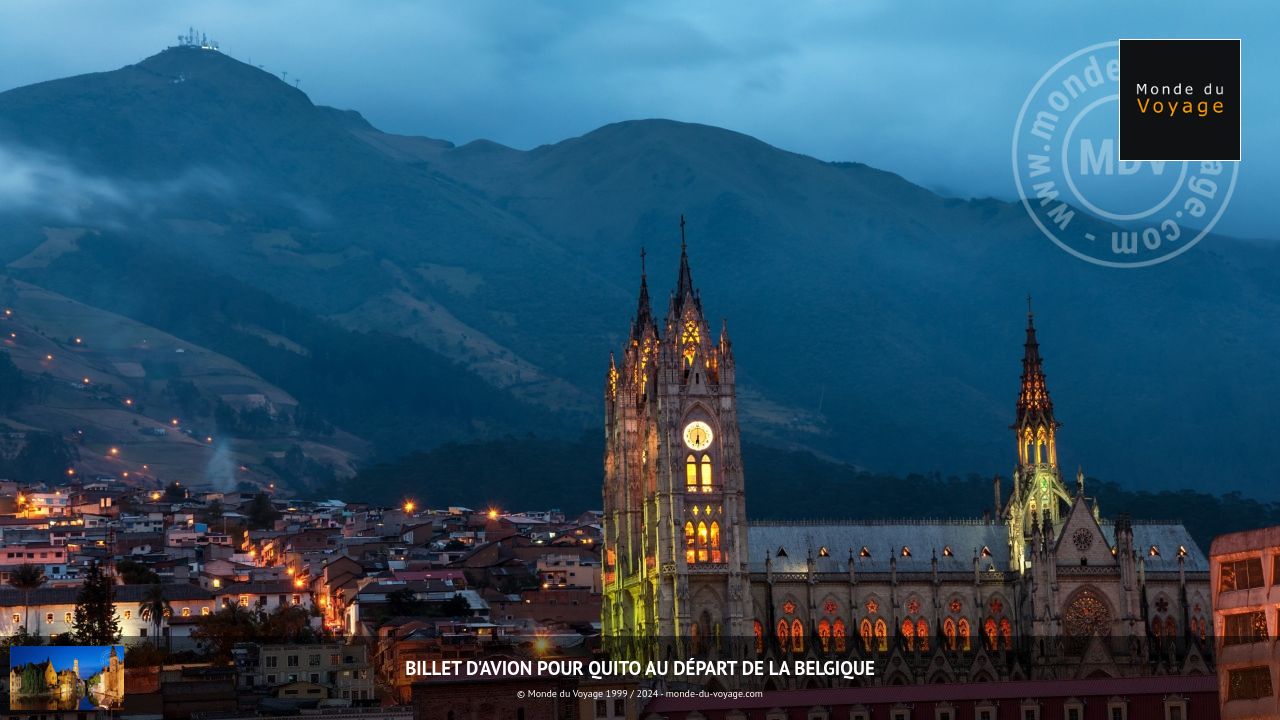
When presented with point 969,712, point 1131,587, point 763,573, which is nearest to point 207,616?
point 763,573

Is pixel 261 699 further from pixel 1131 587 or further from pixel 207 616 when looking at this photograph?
pixel 1131 587

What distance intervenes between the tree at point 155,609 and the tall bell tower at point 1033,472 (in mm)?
64278

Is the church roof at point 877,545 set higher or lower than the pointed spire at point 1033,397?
lower

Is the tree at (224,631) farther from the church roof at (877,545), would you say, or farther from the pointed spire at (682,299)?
the pointed spire at (682,299)

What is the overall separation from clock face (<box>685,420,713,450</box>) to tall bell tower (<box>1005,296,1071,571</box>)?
25.4m

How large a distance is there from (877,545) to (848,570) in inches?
168

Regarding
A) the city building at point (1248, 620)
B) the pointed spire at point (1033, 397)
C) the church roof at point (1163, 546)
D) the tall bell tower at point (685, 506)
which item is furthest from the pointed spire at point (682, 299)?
the city building at point (1248, 620)

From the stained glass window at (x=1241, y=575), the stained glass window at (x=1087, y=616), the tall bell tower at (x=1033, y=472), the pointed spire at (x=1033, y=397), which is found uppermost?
the pointed spire at (x=1033, y=397)

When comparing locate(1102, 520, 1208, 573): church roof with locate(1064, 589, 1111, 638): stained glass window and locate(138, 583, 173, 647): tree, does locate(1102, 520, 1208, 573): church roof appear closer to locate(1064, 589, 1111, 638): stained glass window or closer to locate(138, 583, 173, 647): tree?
locate(1064, 589, 1111, 638): stained glass window

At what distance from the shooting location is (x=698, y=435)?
150375mm

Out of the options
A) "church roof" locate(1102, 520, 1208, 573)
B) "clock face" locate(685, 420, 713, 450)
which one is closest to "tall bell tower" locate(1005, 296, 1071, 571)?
"church roof" locate(1102, 520, 1208, 573)

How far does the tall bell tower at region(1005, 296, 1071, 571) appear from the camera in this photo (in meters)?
162

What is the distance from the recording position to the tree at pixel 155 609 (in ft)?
570

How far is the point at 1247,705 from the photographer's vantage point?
6400 cm
